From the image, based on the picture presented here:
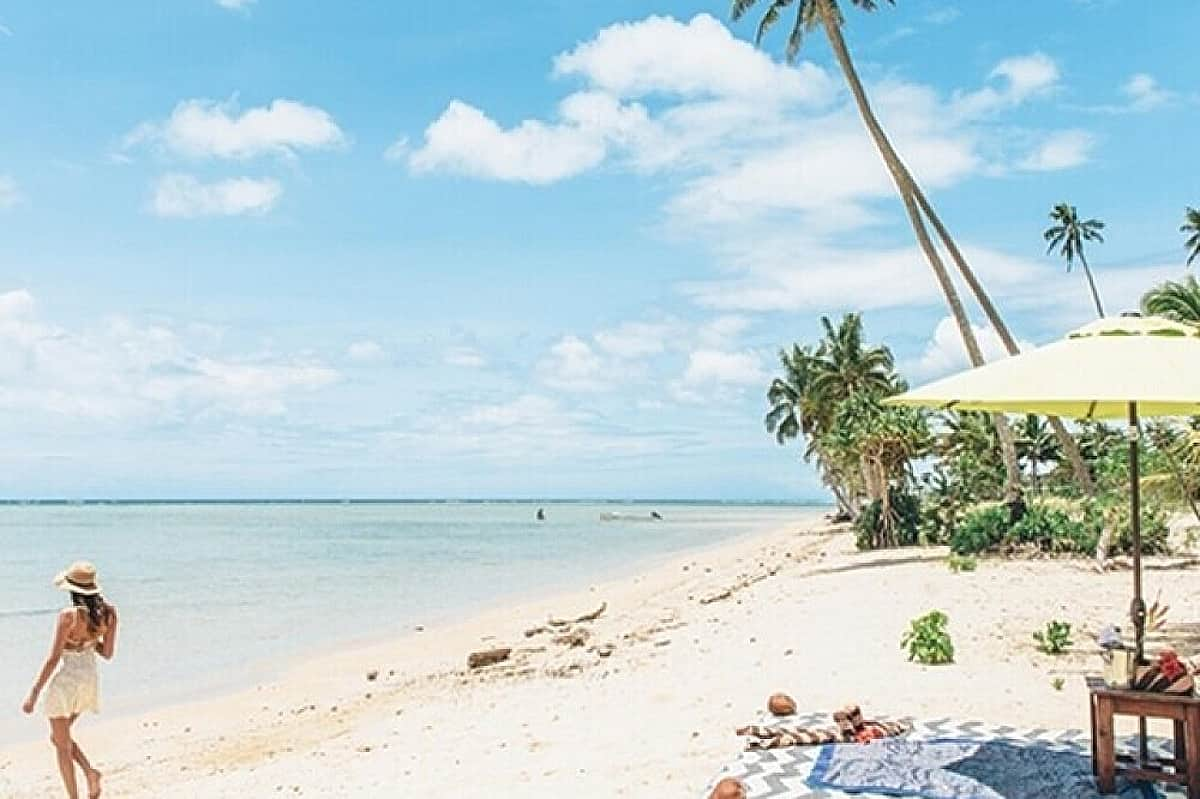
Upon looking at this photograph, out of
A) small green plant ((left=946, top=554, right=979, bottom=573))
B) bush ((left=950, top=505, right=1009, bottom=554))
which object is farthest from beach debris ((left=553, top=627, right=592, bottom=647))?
bush ((left=950, top=505, right=1009, bottom=554))

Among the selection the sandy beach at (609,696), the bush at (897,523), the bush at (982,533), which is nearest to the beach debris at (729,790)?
the sandy beach at (609,696)

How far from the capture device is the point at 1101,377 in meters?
5.16

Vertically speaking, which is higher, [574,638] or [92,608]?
[92,608]

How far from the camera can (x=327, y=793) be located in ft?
23.5

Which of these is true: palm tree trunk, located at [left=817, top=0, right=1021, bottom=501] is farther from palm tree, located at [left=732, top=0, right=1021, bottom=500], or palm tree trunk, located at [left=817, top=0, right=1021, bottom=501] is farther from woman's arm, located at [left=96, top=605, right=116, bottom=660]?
woman's arm, located at [left=96, top=605, right=116, bottom=660]

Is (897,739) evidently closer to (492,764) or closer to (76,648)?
(492,764)

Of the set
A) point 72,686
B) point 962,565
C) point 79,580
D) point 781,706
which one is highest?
point 79,580

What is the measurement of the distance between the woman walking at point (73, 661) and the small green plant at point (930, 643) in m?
6.55

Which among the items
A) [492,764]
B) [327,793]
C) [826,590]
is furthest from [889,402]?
[826,590]

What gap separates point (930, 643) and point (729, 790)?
5.07m

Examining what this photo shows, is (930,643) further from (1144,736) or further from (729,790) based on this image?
(729,790)

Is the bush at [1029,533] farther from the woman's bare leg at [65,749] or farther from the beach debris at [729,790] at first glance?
the woman's bare leg at [65,749]

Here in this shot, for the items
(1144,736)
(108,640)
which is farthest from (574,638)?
(1144,736)

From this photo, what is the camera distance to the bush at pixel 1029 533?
2070 cm
